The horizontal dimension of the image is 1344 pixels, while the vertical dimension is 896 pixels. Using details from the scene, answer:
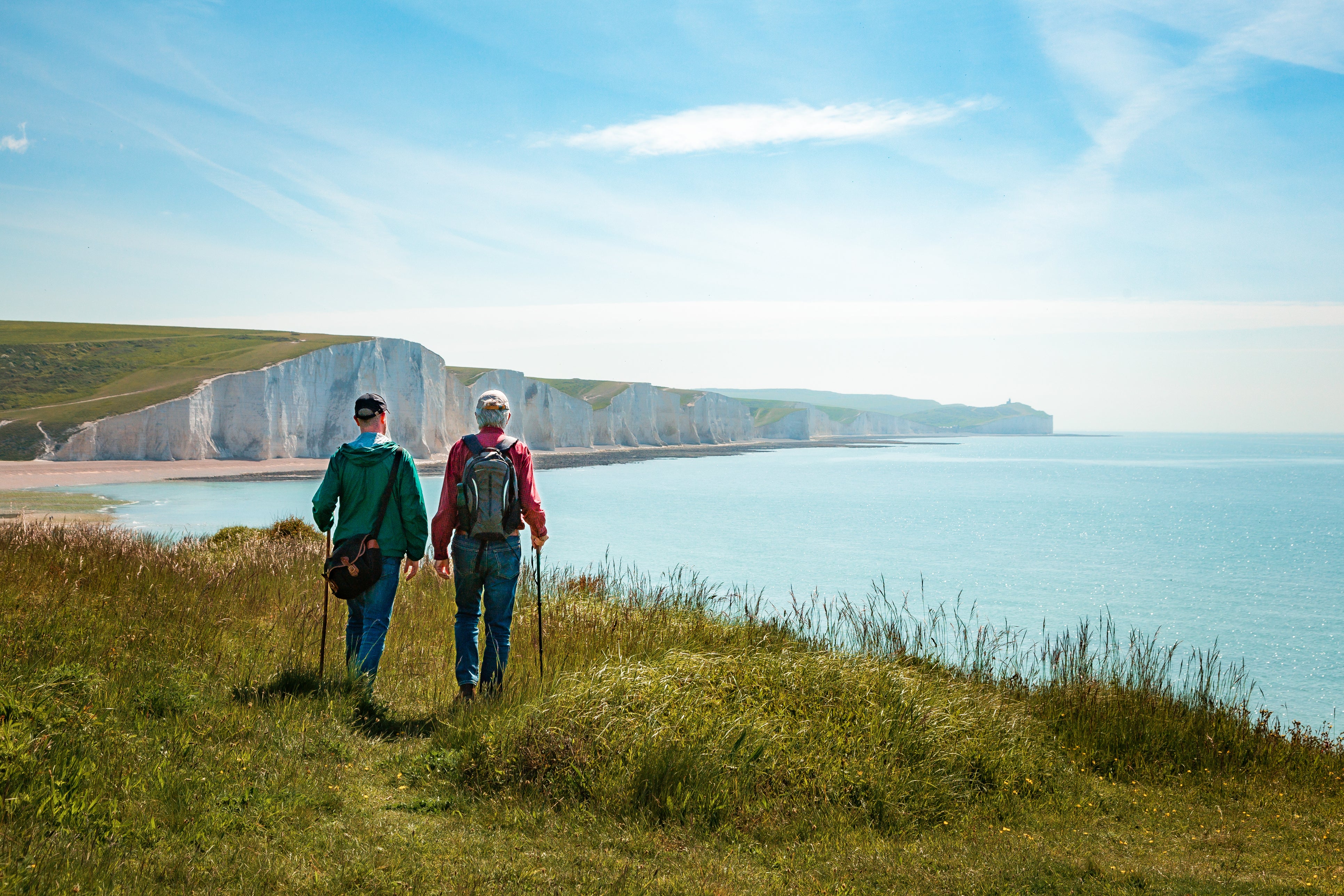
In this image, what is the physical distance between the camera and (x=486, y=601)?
19.4ft

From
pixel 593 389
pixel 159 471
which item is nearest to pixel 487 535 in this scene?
pixel 159 471

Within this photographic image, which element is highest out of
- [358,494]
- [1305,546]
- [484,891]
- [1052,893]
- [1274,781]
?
[358,494]

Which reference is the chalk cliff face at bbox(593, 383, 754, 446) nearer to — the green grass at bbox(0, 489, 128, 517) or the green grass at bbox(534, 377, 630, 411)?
the green grass at bbox(534, 377, 630, 411)

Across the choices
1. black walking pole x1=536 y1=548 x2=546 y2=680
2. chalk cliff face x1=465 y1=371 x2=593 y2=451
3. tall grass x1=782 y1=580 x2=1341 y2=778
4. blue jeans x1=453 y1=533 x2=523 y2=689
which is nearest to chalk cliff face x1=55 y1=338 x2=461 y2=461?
chalk cliff face x1=465 y1=371 x2=593 y2=451

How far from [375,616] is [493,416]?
180cm

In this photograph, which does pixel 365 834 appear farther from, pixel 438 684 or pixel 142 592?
pixel 142 592

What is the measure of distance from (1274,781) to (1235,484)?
91.7 meters

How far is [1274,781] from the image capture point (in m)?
6.40

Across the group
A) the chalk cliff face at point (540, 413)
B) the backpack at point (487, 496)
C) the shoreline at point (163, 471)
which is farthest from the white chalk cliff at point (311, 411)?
the backpack at point (487, 496)

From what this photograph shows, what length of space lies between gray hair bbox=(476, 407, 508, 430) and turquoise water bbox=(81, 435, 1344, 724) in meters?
15.3

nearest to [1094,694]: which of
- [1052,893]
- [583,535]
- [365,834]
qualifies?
[1052,893]

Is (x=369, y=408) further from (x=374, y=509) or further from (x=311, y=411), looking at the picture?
(x=311, y=411)

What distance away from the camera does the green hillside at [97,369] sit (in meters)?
60.2

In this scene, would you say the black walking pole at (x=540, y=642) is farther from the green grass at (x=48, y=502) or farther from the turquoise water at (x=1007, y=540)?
the green grass at (x=48, y=502)
